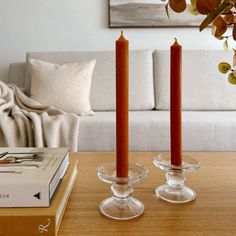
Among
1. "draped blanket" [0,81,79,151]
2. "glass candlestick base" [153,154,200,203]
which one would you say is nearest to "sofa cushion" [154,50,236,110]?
"draped blanket" [0,81,79,151]

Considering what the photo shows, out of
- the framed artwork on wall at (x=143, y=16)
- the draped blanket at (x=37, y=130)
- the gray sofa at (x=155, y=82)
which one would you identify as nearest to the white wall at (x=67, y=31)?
the framed artwork on wall at (x=143, y=16)

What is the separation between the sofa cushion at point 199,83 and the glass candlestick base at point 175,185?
5.56 ft

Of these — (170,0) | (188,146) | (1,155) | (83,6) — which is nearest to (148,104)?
(188,146)

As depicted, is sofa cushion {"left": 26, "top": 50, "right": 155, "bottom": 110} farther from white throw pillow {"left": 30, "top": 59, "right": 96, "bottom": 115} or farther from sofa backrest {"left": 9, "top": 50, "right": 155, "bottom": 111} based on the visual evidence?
white throw pillow {"left": 30, "top": 59, "right": 96, "bottom": 115}

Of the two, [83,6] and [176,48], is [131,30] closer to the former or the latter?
[83,6]

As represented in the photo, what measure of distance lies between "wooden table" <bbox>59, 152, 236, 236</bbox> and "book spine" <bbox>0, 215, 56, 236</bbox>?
0.03m

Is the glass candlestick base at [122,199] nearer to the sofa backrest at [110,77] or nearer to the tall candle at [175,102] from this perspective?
the tall candle at [175,102]

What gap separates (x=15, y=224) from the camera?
1.59ft

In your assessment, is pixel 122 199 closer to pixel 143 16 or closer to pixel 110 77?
pixel 110 77

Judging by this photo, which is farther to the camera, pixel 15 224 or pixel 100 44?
pixel 100 44

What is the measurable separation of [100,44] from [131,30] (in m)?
0.28

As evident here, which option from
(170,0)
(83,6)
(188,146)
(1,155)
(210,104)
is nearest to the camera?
(170,0)

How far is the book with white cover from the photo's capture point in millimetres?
513

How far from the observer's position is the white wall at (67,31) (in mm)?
2645
